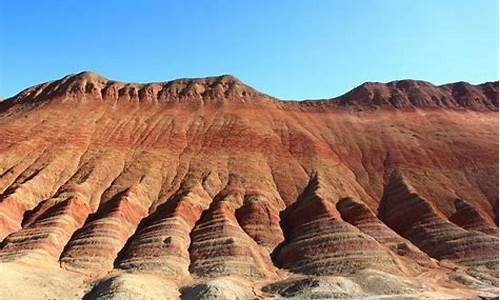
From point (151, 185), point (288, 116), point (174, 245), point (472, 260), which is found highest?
point (288, 116)

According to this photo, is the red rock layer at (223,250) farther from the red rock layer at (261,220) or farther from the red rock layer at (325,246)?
the red rock layer at (325,246)

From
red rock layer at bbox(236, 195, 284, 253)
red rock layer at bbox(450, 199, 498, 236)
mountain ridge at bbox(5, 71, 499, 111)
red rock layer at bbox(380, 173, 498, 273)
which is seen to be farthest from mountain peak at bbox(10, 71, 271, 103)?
red rock layer at bbox(450, 199, 498, 236)

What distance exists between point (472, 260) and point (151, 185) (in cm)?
4796

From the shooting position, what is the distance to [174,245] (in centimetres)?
7350

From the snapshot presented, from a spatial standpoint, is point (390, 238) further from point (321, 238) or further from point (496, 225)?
point (496, 225)

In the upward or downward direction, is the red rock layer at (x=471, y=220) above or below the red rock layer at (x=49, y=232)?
below

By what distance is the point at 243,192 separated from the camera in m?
91.0

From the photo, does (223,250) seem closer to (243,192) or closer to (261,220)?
(261,220)

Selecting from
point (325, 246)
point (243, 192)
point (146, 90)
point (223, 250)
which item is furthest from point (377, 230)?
point (146, 90)

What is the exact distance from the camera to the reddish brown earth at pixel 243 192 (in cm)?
6750

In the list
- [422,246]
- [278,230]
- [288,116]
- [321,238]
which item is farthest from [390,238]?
[288,116]

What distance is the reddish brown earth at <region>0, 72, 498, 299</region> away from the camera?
221 ft

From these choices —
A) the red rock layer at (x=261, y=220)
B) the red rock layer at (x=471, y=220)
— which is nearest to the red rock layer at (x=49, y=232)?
the red rock layer at (x=261, y=220)

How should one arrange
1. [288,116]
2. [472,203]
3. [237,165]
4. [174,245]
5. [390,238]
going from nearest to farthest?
1. [174,245]
2. [390,238]
3. [472,203]
4. [237,165]
5. [288,116]
